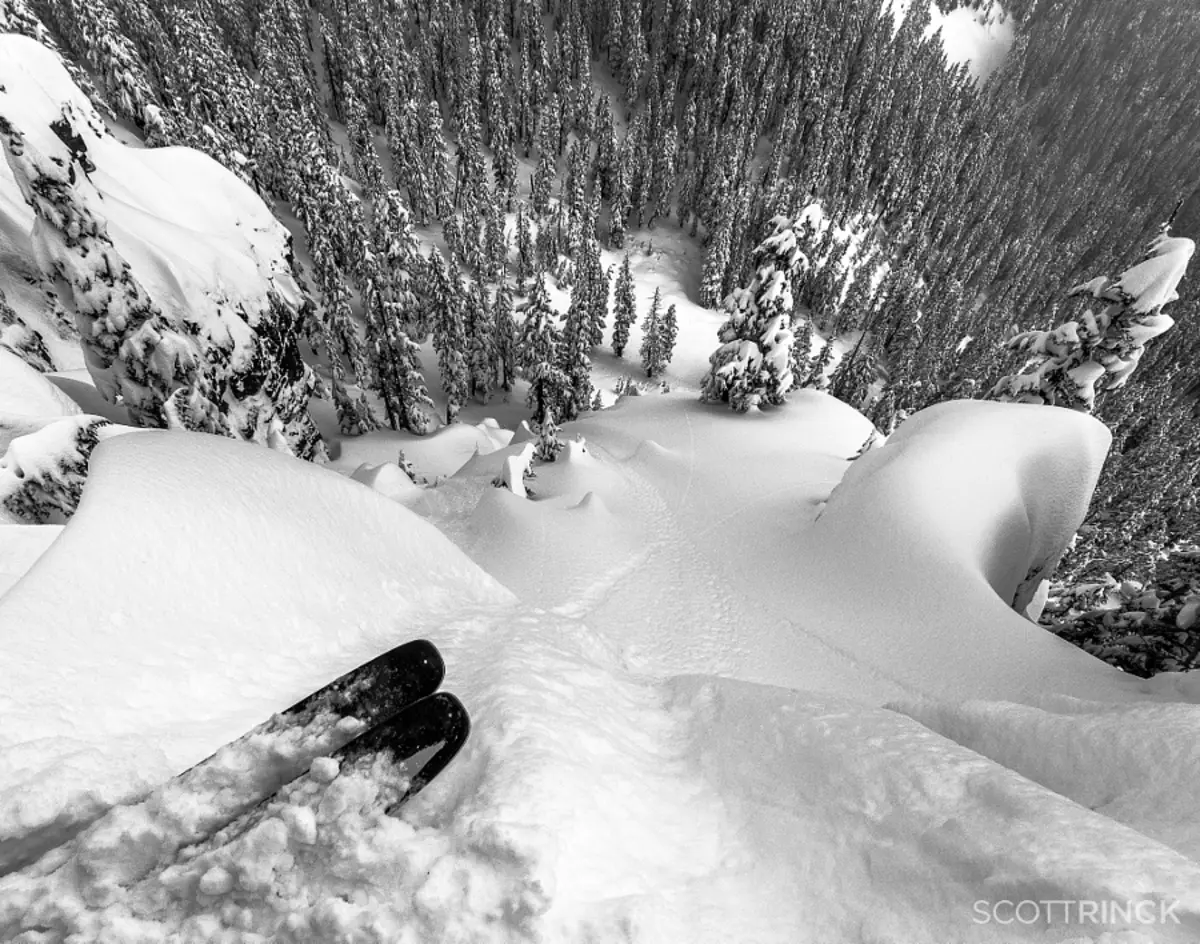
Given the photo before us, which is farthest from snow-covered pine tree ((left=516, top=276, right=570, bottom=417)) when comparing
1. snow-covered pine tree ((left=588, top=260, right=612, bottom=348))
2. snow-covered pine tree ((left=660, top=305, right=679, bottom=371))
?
snow-covered pine tree ((left=660, top=305, right=679, bottom=371))

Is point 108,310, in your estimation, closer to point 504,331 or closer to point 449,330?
point 449,330

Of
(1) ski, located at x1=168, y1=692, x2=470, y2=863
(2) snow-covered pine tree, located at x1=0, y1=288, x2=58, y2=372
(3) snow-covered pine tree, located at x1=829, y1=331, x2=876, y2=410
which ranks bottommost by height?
(3) snow-covered pine tree, located at x1=829, y1=331, x2=876, y2=410

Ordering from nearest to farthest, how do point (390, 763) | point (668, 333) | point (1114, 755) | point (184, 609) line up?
point (390, 763) < point (1114, 755) < point (184, 609) < point (668, 333)

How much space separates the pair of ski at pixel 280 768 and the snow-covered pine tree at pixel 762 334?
20585mm

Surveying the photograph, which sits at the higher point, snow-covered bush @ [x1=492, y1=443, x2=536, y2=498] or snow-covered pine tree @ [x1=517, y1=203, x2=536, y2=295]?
snow-covered pine tree @ [x1=517, y1=203, x2=536, y2=295]

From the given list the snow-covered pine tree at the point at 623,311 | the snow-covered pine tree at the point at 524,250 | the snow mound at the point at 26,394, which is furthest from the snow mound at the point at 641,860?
the snow-covered pine tree at the point at 524,250

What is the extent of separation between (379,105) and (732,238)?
4594 cm

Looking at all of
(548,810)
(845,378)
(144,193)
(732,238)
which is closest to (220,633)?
(548,810)

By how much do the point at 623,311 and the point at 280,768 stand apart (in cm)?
5181

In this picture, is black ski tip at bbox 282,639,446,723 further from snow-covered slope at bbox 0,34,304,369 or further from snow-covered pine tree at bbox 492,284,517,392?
snow-covered pine tree at bbox 492,284,517,392

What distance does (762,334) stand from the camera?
21.5 meters

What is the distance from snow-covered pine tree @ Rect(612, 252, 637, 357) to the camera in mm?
51188

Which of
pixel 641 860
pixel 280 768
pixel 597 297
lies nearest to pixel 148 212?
pixel 280 768

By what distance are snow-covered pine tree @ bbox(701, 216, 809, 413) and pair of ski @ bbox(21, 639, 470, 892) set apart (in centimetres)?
2059
